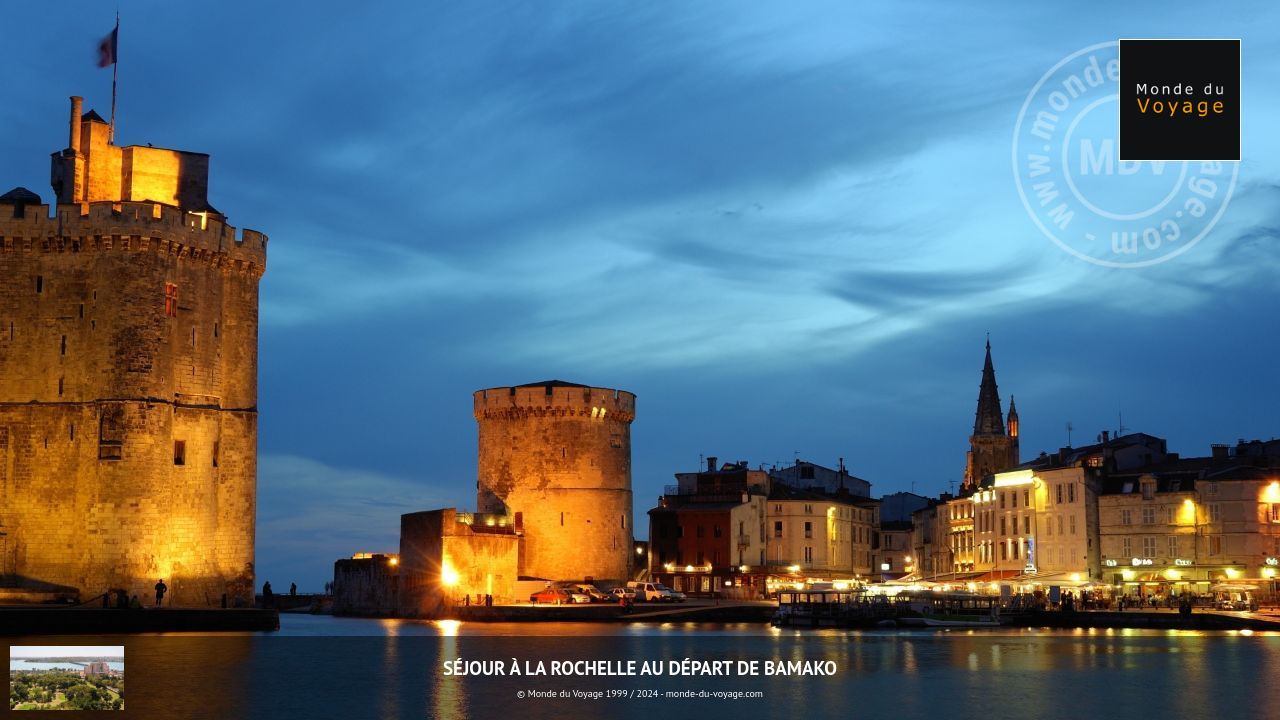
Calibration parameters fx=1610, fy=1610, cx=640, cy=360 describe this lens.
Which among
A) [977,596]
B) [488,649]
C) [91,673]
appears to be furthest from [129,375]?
[977,596]

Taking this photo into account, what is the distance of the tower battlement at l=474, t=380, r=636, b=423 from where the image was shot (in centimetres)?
6762

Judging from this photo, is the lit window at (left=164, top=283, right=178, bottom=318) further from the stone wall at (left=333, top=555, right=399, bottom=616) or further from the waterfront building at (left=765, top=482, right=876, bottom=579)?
the waterfront building at (left=765, top=482, right=876, bottom=579)

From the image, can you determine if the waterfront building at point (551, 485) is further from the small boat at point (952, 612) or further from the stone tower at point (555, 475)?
the small boat at point (952, 612)

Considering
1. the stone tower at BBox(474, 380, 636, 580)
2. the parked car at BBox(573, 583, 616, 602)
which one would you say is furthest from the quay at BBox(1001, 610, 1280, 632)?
the stone tower at BBox(474, 380, 636, 580)

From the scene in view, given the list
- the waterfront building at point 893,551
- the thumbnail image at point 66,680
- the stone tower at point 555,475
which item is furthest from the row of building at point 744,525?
the thumbnail image at point 66,680

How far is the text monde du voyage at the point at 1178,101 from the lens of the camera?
3669 cm

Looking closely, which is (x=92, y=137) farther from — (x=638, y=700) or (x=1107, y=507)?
(x=1107, y=507)

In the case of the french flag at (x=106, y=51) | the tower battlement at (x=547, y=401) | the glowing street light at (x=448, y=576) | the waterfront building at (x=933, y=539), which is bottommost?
the glowing street light at (x=448, y=576)

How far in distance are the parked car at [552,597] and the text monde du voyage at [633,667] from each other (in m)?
25.4

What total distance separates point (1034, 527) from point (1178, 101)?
44097 mm

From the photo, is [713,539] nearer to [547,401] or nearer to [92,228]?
[547,401]

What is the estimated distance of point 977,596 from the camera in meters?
63.8

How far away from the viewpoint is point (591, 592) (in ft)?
209

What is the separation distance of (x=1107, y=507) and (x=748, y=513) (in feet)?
58.4
